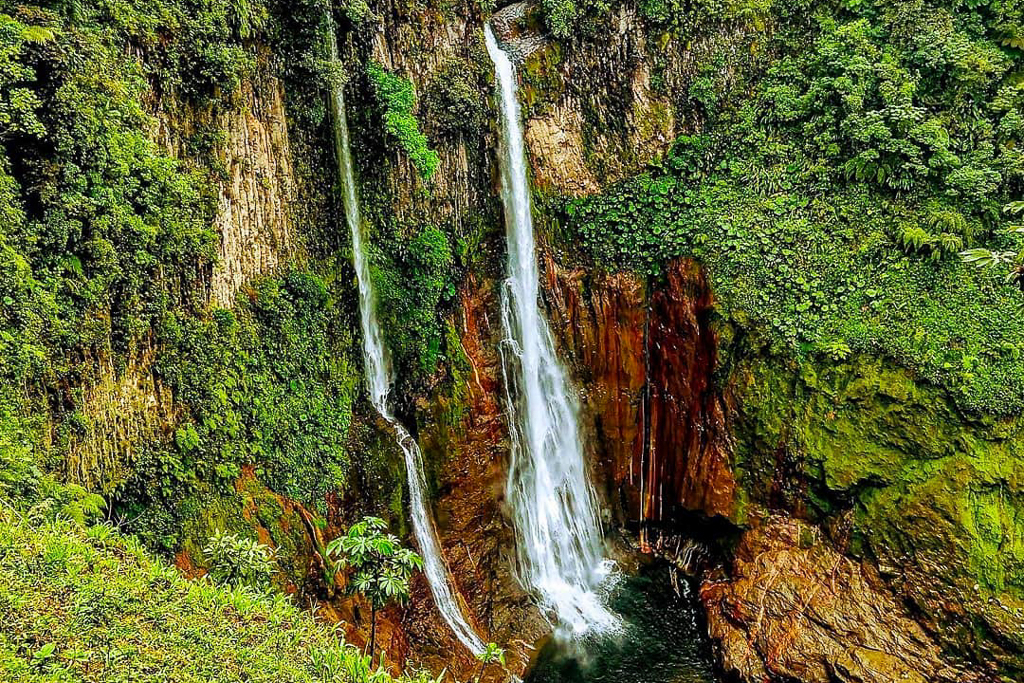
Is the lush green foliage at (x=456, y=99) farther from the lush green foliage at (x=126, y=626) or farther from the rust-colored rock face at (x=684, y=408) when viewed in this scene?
the lush green foliage at (x=126, y=626)

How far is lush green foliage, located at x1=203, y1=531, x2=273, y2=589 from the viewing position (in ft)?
19.0

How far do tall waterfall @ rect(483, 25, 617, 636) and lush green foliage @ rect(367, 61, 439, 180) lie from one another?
1.40m

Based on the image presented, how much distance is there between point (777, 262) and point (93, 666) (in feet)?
28.9

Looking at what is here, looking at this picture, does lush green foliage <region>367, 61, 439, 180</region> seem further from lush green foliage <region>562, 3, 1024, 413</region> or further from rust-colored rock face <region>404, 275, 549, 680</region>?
lush green foliage <region>562, 3, 1024, 413</region>

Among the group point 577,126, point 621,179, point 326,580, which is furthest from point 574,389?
point 326,580

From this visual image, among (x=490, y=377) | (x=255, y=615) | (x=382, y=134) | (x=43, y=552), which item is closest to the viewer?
(x=43, y=552)

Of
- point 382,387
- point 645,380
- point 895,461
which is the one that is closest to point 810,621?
point 895,461

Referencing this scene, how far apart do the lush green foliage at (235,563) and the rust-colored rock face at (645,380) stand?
5548 millimetres

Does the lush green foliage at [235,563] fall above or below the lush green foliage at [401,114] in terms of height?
below

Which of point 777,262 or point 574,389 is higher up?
point 777,262

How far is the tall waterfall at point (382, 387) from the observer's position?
8.22 m

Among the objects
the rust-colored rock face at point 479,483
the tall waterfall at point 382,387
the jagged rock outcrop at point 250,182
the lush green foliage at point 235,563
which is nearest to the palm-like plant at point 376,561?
the lush green foliage at point 235,563

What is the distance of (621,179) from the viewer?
10.4 meters

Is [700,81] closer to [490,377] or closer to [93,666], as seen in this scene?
[490,377]
